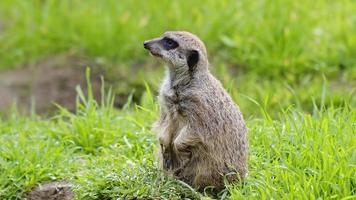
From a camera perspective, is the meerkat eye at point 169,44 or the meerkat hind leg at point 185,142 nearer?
the meerkat hind leg at point 185,142

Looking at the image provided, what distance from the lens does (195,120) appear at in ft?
14.8

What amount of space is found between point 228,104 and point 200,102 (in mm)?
179

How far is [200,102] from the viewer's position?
4.52 meters

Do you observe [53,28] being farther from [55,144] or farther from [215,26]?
[55,144]

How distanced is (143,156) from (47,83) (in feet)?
10.1

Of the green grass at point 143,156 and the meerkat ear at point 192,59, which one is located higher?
the meerkat ear at point 192,59

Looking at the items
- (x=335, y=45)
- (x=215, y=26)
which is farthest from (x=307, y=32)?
(x=215, y=26)

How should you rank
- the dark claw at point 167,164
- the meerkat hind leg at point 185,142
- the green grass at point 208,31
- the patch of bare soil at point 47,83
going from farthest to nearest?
the green grass at point 208,31 < the patch of bare soil at point 47,83 < the dark claw at point 167,164 < the meerkat hind leg at point 185,142

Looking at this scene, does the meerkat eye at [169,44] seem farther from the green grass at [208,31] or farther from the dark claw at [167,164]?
the green grass at [208,31]

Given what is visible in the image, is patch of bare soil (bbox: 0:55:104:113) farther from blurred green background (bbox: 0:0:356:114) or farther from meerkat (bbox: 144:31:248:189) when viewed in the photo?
meerkat (bbox: 144:31:248:189)

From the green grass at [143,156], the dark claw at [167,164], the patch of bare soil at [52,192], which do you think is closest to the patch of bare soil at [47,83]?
the green grass at [143,156]

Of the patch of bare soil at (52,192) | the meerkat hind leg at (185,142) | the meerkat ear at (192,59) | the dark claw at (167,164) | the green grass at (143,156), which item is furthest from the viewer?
the patch of bare soil at (52,192)

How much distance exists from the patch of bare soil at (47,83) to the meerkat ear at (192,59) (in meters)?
3.10

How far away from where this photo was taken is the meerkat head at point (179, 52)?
15.1 ft
